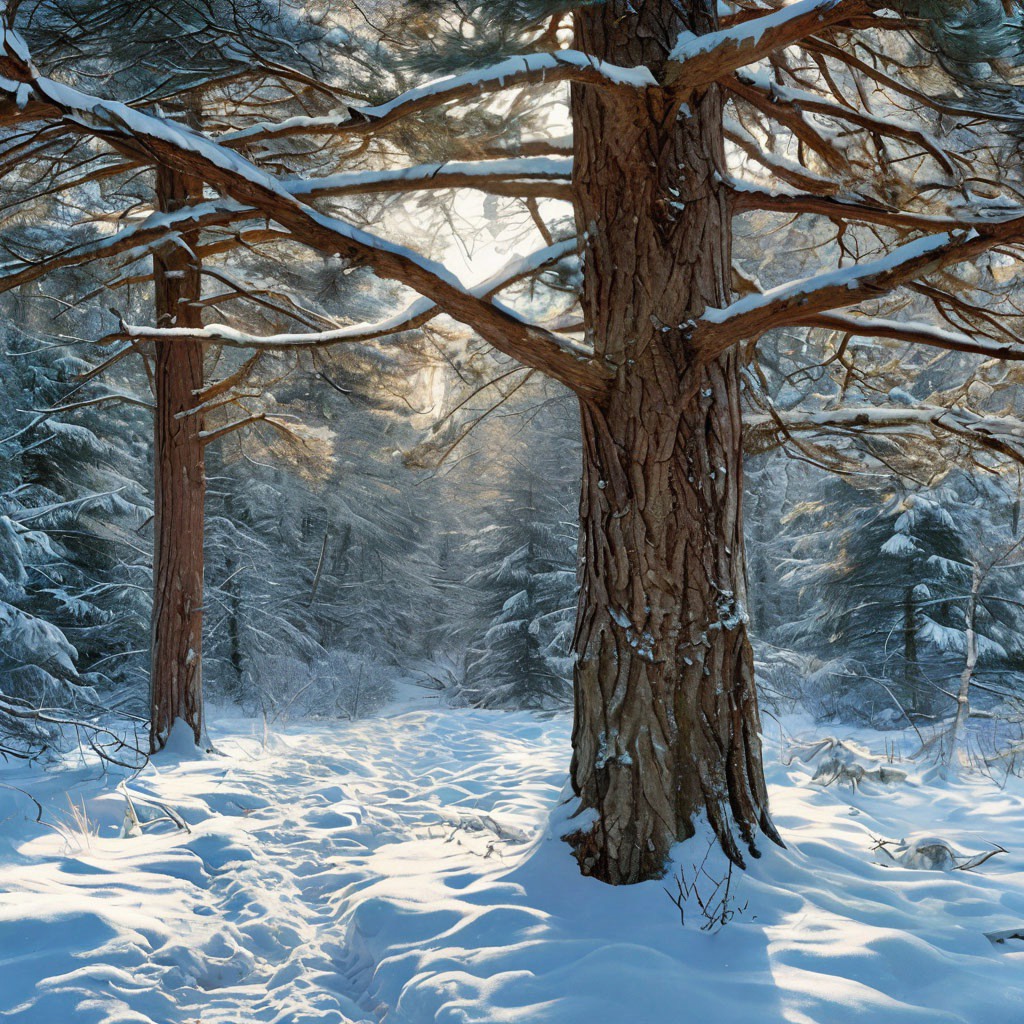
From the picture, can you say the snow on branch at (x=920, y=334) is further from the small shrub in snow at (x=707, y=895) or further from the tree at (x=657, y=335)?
the small shrub in snow at (x=707, y=895)

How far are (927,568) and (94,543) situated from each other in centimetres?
1337

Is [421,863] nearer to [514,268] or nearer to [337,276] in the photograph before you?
[514,268]

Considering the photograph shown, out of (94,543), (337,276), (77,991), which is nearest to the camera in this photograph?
(77,991)

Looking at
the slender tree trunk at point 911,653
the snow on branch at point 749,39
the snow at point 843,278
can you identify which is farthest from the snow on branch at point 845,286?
the slender tree trunk at point 911,653

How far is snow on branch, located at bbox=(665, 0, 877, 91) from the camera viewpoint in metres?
2.93

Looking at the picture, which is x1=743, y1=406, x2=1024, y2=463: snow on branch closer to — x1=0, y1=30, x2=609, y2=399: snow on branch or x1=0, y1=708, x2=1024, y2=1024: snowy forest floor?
x1=0, y1=30, x2=609, y2=399: snow on branch

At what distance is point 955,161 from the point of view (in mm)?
4418

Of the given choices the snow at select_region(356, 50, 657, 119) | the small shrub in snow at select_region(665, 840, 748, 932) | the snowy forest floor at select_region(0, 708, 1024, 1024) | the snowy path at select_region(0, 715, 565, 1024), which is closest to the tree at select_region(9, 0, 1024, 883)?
the snow at select_region(356, 50, 657, 119)

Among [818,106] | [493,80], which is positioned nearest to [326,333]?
[493,80]

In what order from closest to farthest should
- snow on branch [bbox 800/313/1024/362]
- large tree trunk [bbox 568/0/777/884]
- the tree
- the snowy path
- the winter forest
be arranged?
the snowy path, the winter forest, the tree, snow on branch [bbox 800/313/1024/362], large tree trunk [bbox 568/0/777/884]

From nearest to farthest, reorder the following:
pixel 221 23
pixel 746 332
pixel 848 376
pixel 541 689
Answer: pixel 746 332 → pixel 221 23 → pixel 848 376 → pixel 541 689

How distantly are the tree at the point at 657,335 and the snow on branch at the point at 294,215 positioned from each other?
1 cm

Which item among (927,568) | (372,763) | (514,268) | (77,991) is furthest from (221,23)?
(927,568)

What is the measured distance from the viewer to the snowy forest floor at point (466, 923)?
7.76 feet
